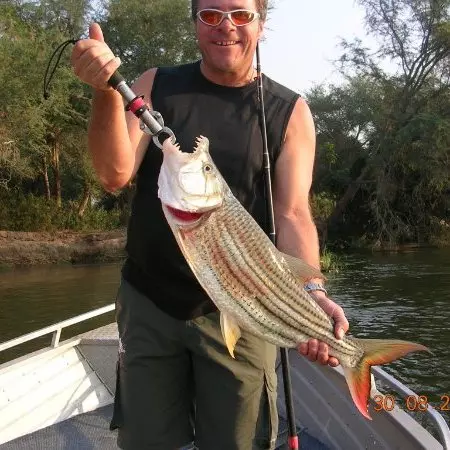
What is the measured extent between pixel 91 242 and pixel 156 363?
27290 mm

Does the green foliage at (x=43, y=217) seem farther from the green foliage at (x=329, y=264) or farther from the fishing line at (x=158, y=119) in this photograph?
the fishing line at (x=158, y=119)

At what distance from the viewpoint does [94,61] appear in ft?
7.93

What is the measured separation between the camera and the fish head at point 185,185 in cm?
252

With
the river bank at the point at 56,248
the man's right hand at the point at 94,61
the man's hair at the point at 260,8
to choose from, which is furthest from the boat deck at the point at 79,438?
the river bank at the point at 56,248

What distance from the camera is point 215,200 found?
2.58 m

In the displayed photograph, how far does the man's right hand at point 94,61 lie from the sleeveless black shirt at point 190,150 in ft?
2.13

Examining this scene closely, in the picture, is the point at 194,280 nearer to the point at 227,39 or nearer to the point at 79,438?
the point at 227,39

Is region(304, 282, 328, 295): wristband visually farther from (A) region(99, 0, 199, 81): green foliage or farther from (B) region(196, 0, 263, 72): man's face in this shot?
(A) region(99, 0, 199, 81): green foliage

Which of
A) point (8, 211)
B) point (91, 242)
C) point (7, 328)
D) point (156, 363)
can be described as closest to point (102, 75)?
point (156, 363)

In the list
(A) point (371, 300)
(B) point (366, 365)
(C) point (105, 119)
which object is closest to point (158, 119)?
(C) point (105, 119)

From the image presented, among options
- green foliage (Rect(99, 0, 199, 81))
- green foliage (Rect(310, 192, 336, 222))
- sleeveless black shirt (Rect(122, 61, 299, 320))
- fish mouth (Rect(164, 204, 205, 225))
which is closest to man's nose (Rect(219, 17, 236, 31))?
sleeveless black shirt (Rect(122, 61, 299, 320))

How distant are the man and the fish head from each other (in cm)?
45

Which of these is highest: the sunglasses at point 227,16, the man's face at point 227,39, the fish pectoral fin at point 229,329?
the sunglasses at point 227,16

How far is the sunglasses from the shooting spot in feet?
9.69
